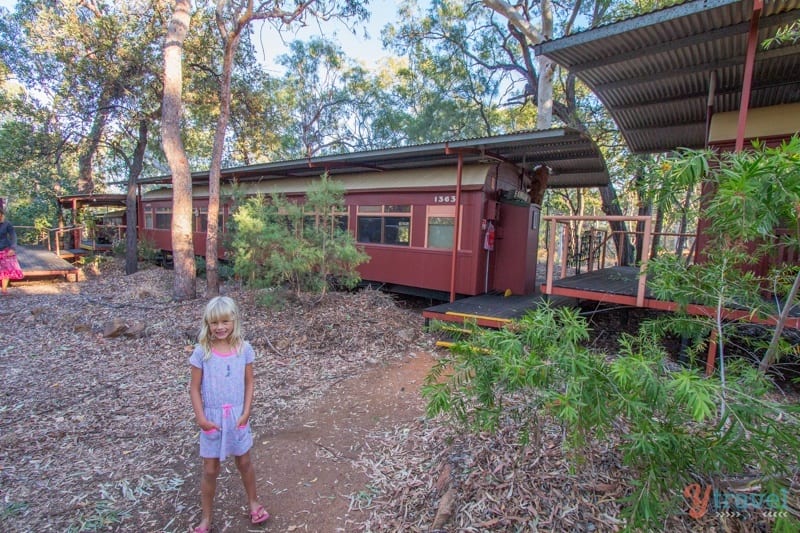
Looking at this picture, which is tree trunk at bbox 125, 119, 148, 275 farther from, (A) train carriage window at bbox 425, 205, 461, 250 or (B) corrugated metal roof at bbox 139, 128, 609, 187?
(A) train carriage window at bbox 425, 205, 461, 250

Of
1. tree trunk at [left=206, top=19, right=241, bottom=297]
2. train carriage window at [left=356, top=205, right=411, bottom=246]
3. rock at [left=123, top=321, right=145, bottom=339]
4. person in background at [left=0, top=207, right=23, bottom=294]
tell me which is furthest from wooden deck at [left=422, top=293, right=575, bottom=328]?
person in background at [left=0, top=207, right=23, bottom=294]

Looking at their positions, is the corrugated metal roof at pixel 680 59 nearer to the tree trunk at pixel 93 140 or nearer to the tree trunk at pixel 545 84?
the tree trunk at pixel 545 84

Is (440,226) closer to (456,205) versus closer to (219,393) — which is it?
(456,205)

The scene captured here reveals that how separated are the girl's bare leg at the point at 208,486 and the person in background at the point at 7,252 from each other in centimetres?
849

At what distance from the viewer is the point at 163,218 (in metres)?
15.2

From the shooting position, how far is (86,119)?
12.2m

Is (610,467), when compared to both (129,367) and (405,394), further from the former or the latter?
(129,367)

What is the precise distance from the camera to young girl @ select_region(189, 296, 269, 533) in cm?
215

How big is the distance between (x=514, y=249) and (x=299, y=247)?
13.4ft

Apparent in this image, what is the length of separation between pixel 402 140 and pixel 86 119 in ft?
46.5

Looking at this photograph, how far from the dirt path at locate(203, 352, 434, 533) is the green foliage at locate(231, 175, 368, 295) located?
2329 millimetres

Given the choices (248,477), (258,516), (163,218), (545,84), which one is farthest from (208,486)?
(163,218)

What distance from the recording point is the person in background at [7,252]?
771 cm

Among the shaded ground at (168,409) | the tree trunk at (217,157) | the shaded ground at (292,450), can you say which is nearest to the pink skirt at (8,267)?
the shaded ground at (168,409)
